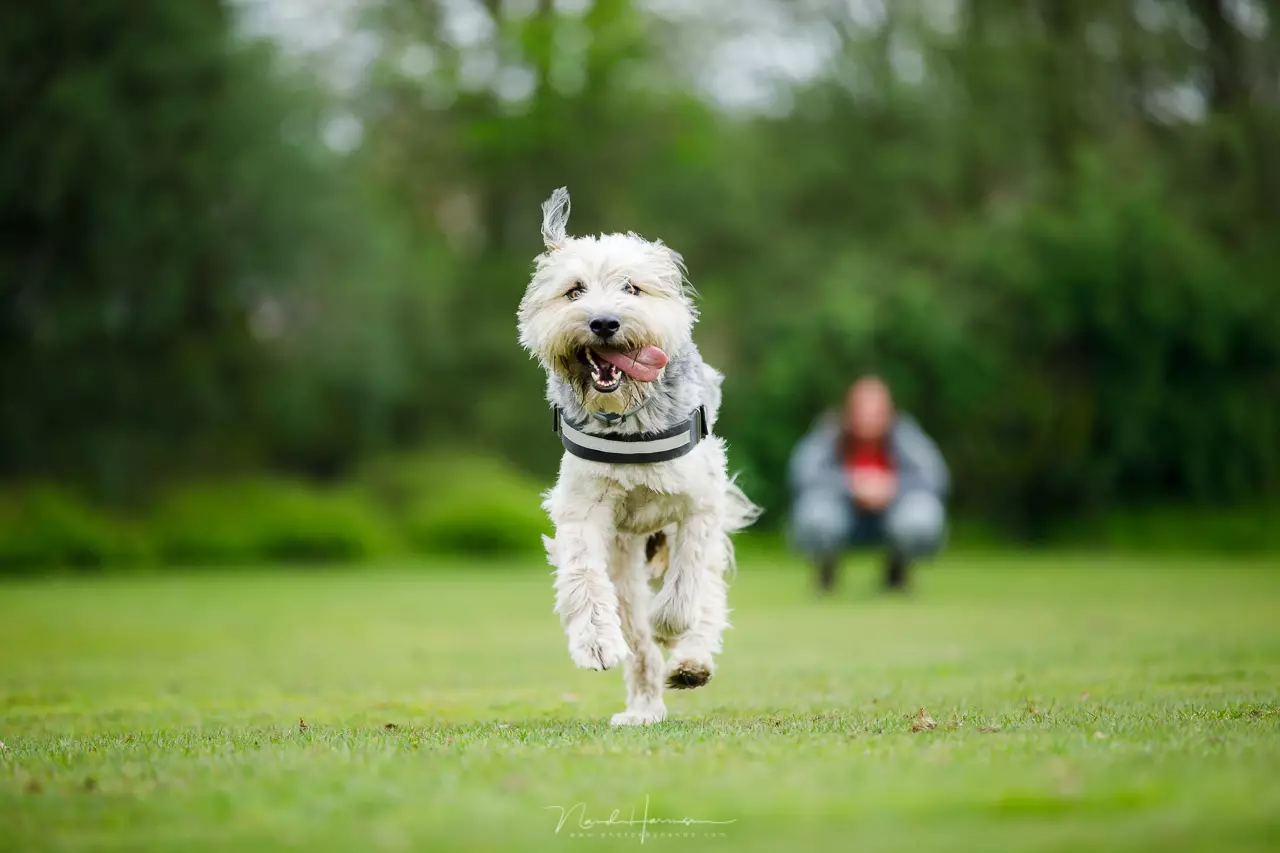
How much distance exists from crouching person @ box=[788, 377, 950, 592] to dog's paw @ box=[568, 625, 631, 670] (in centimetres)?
1030

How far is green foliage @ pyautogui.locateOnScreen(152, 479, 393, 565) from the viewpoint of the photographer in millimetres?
24969

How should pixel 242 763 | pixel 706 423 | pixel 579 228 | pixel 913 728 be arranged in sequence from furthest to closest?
pixel 579 228 < pixel 706 423 < pixel 913 728 < pixel 242 763

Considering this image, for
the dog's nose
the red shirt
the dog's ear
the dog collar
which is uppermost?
the dog's ear

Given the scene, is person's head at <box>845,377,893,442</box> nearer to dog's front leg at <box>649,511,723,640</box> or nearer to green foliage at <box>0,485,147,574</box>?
dog's front leg at <box>649,511,723,640</box>

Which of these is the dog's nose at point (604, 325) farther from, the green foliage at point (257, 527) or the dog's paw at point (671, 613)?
the green foliage at point (257, 527)

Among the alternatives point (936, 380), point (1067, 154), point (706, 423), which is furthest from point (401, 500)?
point (706, 423)

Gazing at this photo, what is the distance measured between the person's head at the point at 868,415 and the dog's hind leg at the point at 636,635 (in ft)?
33.2

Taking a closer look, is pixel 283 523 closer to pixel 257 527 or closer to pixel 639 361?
pixel 257 527

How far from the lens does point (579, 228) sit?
33125 mm

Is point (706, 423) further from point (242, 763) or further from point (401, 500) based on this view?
point (401, 500)

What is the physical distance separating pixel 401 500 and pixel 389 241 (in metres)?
5.51

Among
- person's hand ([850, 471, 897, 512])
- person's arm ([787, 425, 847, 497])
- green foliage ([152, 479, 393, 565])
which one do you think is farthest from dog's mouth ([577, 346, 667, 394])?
green foliage ([152, 479, 393, 565])

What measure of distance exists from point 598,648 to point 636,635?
0.83 m

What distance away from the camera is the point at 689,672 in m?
6.00
